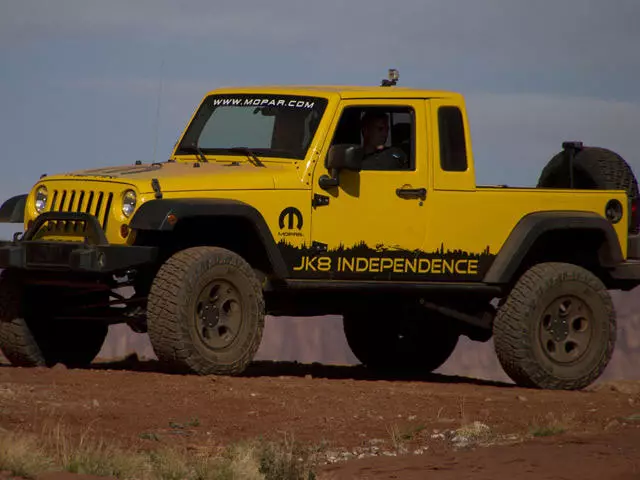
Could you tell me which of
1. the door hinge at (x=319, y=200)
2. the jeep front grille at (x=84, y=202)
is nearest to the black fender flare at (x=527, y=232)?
the door hinge at (x=319, y=200)

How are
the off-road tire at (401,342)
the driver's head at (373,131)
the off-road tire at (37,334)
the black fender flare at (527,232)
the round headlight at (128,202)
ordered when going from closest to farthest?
1. the round headlight at (128,202)
2. the off-road tire at (37,334)
3. the driver's head at (373,131)
4. the black fender flare at (527,232)
5. the off-road tire at (401,342)

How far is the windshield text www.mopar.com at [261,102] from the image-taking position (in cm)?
1312

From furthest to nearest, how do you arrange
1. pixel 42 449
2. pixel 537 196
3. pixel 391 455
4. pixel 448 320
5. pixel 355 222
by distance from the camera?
pixel 448 320 < pixel 537 196 < pixel 355 222 < pixel 391 455 < pixel 42 449

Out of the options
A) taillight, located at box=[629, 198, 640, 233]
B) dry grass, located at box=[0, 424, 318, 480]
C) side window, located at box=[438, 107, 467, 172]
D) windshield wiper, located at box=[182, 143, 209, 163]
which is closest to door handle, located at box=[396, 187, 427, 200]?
side window, located at box=[438, 107, 467, 172]

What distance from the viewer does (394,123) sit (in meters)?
13.3

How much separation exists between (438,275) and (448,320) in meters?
1.46

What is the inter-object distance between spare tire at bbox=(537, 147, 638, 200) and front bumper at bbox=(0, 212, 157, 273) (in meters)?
4.66

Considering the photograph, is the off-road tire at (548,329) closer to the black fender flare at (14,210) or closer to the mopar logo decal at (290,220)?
the mopar logo decal at (290,220)

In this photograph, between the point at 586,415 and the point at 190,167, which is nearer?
the point at 586,415

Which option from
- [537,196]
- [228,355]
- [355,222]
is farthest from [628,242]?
[228,355]

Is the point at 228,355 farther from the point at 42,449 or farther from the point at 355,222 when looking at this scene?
the point at 42,449

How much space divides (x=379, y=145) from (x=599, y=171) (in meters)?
2.41

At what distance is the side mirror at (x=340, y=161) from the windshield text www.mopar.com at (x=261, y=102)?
670 millimetres

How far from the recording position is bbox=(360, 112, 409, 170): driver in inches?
515
